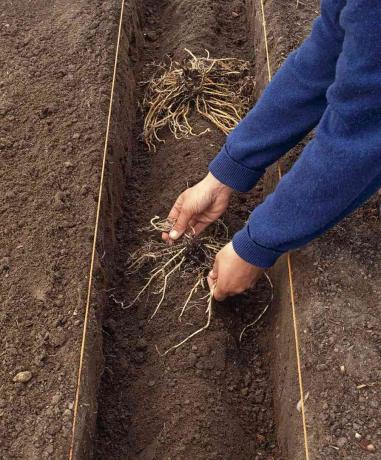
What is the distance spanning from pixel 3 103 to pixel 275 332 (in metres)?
1.66

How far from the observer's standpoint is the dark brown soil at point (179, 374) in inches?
85.7

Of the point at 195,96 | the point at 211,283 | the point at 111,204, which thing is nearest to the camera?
the point at 211,283

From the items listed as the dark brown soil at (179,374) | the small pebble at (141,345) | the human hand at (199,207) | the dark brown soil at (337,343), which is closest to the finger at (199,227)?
the human hand at (199,207)

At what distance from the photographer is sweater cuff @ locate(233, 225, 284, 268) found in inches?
77.5

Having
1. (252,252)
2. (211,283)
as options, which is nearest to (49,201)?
(211,283)

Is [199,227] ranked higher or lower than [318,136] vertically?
lower

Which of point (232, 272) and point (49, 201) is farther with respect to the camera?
point (49, 201)

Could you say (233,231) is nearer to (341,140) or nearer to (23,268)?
(23,268)

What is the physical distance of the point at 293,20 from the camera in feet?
11.4

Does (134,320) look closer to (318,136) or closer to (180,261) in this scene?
(180,261)

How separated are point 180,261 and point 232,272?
0.53 metres

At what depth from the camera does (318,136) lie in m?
1.72

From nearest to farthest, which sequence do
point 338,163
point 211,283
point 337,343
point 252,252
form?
point 338,163, point 252,252, point 337,343, point 211,283

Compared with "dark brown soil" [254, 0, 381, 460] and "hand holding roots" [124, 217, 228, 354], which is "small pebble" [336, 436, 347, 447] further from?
"hand holding roots" [124, 217, 228, 354]
